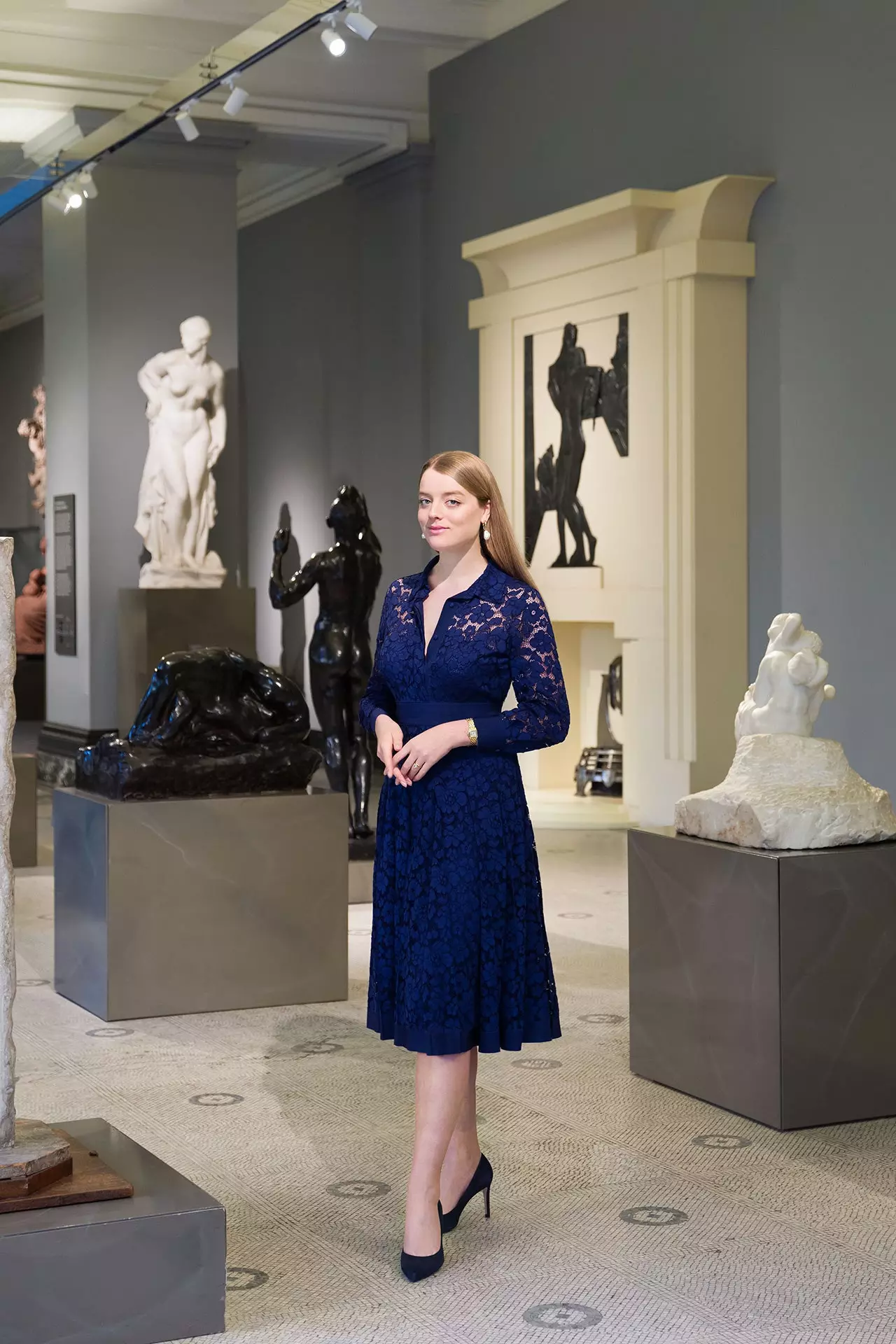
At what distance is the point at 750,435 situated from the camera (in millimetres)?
9617

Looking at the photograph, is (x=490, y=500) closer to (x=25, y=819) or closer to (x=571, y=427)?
(x=25, y=819)

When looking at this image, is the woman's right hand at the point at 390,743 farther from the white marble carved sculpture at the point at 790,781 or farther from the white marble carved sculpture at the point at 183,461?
the white marble carved sculpture at the point at 183,461

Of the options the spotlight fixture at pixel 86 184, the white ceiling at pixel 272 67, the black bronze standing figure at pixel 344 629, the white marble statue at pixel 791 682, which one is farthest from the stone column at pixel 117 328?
the white marble statue at pixel 791 682

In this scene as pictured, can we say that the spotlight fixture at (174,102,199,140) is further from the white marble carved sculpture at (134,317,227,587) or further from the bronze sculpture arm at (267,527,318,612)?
the bronze sculpture arm at (267,527,318,612)

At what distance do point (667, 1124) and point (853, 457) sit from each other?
5.19 m

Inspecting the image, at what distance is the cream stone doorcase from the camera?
31.2 feet

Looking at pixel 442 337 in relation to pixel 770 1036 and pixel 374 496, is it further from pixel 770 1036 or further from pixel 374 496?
pixel 770 1036

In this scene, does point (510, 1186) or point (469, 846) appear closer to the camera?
point (469, 846)

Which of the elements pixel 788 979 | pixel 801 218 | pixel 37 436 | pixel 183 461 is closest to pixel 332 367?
pixel 183 461

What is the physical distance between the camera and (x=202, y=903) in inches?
219

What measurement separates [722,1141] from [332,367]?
37.5ft

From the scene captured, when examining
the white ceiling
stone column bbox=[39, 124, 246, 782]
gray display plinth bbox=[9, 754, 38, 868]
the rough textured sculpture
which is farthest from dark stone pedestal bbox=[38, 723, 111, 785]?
the rough textured sculpture

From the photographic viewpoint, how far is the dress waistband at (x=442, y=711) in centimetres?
342

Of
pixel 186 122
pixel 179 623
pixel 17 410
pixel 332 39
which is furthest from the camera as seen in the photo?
pixel 17 410
